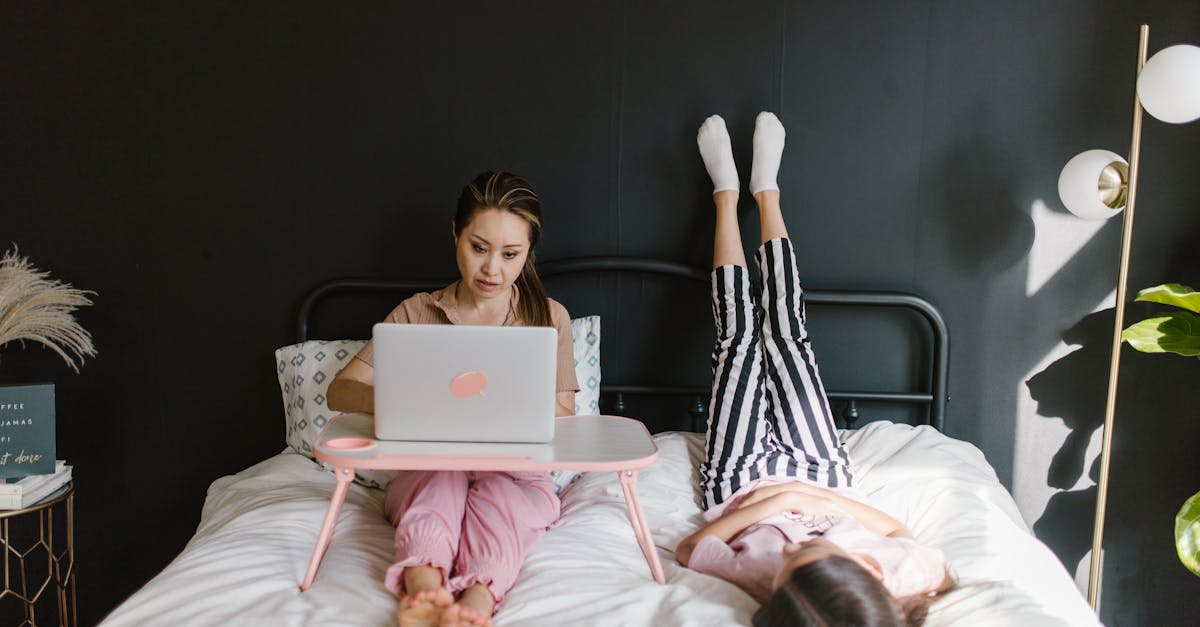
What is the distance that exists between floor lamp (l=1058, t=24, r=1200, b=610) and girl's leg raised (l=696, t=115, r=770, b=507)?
82 cm

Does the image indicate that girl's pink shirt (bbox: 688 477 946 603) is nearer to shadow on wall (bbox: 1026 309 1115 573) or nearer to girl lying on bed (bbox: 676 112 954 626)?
girl lying on bed (bbox: 676 112 954 626)

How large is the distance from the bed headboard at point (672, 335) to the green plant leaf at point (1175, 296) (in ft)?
1.73

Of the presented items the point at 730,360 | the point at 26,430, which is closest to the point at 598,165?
the point at 730,360

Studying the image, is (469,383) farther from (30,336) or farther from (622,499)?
(30,336)

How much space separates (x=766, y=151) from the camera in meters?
2.13

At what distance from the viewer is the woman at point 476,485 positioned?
133 cm

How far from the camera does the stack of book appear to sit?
192cm

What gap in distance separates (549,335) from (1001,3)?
1726 mm

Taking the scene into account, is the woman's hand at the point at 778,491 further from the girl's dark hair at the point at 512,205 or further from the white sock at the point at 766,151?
the white sock at the point at 766,151

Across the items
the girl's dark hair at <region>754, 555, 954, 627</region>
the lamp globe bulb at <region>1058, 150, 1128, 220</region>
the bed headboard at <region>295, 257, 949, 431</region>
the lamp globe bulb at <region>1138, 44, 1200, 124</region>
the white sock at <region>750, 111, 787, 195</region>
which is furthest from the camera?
the bed headboard at <region>295, 257, 949, 431</region>

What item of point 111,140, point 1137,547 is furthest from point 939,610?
point 111,140

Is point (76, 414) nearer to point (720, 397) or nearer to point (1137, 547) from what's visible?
point (720, 397)

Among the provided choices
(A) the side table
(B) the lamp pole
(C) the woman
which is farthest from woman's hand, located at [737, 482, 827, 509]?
(A) the side table

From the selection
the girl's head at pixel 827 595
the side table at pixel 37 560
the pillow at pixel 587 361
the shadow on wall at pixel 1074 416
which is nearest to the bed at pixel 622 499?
the pillow at pixel 587 361
